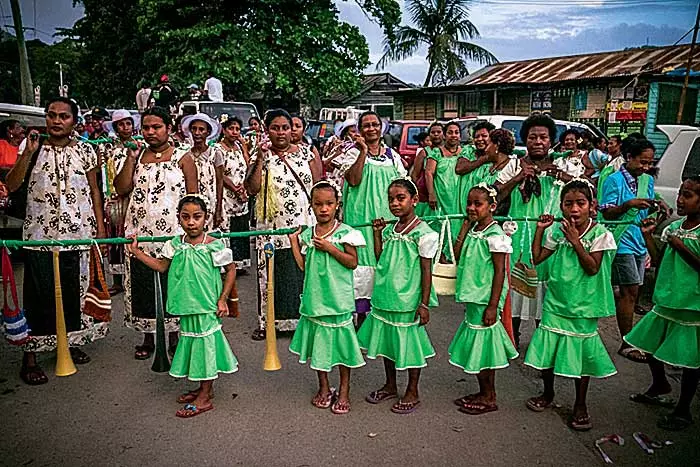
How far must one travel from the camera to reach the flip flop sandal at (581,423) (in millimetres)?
3832

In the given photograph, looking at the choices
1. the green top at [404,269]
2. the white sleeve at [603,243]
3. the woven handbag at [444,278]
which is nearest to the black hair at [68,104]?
the green top at [404,269]

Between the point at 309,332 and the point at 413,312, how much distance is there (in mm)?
705

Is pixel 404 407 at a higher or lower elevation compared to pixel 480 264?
lower

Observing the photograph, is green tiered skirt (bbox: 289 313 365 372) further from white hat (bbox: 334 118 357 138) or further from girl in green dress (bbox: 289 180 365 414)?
white hat (bbox: 334 118 357 138)

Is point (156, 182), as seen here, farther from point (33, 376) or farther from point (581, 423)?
point (581, 423)

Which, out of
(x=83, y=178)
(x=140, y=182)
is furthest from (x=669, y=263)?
(x=83, y=178)

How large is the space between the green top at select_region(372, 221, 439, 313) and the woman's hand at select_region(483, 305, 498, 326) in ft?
1.44

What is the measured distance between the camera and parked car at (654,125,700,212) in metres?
6.59

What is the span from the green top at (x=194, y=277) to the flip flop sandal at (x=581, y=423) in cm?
239

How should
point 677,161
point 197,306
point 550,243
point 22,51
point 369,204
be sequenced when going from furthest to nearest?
1. point 22,51
2. point 677,161
3. point 369,204
4. point 550,243
5. point 197,306

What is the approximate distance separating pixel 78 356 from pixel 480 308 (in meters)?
3.26

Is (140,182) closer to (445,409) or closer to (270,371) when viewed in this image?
(270,371)

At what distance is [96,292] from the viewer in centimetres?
425

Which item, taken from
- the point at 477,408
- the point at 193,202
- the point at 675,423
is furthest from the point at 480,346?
the point at 193,202
